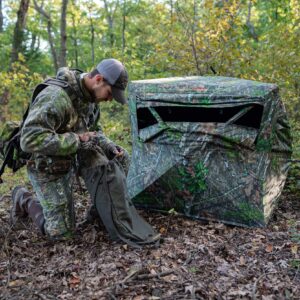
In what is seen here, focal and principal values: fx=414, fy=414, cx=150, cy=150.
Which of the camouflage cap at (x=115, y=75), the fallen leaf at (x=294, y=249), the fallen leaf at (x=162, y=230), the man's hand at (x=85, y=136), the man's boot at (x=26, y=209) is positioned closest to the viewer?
the fallen leaf at (x=294, y=249)

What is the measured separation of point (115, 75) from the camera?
354cm

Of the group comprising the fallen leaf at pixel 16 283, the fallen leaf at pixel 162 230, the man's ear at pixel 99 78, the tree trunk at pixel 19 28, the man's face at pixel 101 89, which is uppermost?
the tree trunk at pixel 19 28

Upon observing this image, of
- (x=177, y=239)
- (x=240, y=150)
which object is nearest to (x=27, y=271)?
(x=177, y=239)

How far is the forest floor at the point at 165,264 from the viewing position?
2.88 metres

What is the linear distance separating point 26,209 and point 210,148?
1.92 m

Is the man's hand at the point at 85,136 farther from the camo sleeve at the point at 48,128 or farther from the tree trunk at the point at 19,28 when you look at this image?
the tree trunk at the point at 19,28

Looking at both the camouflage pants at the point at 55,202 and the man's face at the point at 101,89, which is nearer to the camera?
the man's face at the point at 101,89

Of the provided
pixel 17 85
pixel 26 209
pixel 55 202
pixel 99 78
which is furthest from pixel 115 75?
pixel 17 85

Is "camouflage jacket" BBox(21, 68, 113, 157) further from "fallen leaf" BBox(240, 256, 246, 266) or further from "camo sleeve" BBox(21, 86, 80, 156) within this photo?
"fallen leaf" BBox(240, 256, 246, 266)

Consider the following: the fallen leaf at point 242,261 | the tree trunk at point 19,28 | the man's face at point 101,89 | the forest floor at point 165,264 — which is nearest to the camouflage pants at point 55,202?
the forest floor at point 165,264

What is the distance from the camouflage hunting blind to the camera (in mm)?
3784

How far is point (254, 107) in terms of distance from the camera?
12.7 feet

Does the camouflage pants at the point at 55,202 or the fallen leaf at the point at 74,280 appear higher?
the camouflage pants at the point at 55,202

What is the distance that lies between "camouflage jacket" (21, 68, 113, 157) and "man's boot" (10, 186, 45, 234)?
598 mm
